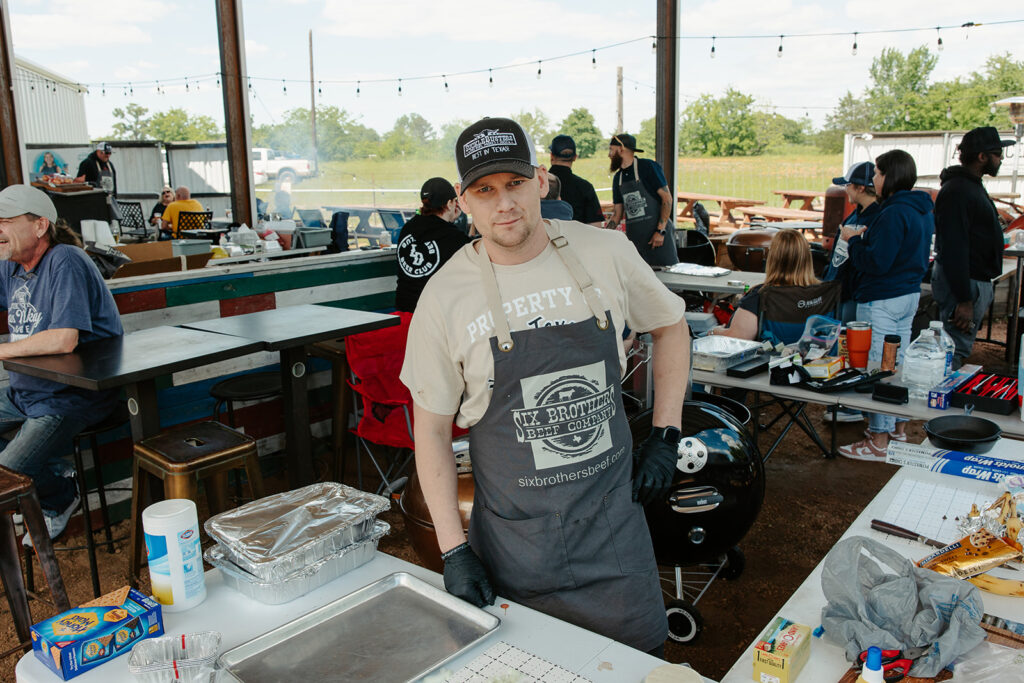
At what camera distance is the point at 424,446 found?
1.71m

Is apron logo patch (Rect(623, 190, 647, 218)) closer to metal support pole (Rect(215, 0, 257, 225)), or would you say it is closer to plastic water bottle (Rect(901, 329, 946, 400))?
metal support pole (Rect(215, 0, 257, 225))

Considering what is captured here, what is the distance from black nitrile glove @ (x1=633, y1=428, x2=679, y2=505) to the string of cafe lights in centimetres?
695

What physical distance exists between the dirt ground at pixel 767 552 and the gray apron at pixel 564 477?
1303mm

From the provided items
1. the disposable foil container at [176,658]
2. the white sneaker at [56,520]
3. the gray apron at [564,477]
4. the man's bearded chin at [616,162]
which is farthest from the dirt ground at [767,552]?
the man's bearded chin at [616,162]

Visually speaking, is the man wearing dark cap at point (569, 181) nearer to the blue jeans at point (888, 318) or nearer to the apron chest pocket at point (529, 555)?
the blue jeans at point (888, 318)

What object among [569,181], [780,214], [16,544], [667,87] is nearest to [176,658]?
[16,544]

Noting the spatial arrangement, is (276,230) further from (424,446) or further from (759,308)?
(424,446)

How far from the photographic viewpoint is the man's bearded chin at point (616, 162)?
22.6 ft

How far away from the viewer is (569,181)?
22.5 ft

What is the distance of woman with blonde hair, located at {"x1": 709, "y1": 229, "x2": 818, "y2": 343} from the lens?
14.8 feet

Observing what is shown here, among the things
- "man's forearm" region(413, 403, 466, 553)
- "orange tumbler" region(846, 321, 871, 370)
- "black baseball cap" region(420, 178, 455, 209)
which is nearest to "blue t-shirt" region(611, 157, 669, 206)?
"black baseball cap" region(420, 178, 455, 209)

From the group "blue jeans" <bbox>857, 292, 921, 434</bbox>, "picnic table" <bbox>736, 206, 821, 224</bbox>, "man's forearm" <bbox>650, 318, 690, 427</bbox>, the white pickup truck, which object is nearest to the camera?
"man's forearm" <bbox>650, 318, 690, 427</bbox>

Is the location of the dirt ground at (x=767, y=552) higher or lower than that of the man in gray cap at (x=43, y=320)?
lower

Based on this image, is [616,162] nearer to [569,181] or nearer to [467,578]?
[569,181]
